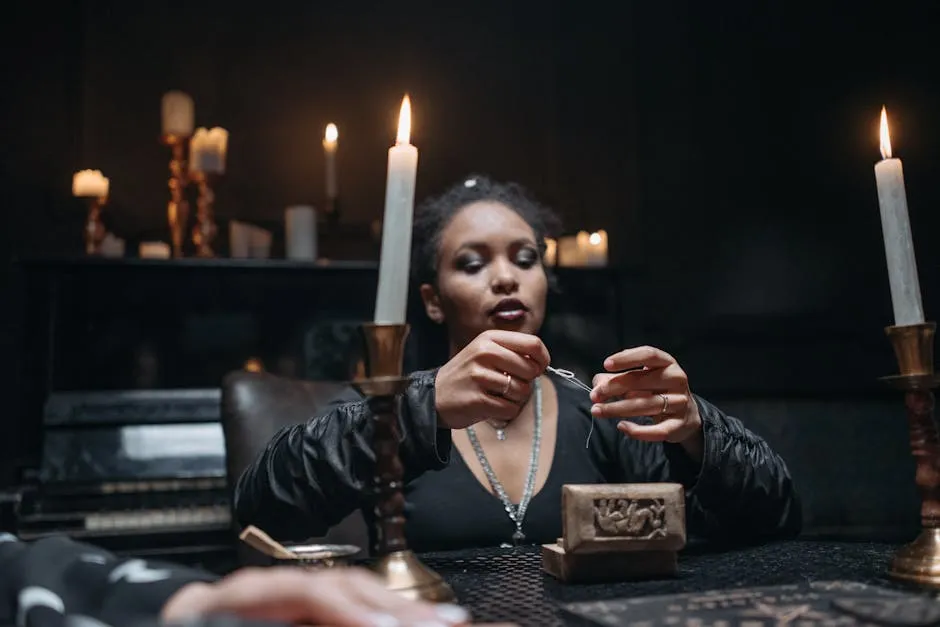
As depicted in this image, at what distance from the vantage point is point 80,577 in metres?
0.68

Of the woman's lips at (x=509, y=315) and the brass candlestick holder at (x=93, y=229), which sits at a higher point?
the brass candlestick holder at (x=93, y=229)

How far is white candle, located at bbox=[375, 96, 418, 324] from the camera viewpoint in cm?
83

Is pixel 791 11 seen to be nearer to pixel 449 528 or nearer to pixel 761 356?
pixel 761 356

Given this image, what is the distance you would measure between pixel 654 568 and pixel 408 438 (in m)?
0.35

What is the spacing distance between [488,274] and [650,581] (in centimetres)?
104

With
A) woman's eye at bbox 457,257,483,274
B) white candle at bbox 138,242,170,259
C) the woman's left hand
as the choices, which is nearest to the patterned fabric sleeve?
the woman's left hand

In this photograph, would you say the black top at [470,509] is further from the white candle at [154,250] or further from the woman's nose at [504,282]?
the white candle at [154,250]

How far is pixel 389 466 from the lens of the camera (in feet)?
2.79

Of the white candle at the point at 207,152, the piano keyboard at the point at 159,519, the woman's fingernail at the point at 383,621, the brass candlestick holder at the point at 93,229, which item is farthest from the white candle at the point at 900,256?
the brass candlestick holder at the point at 93,229

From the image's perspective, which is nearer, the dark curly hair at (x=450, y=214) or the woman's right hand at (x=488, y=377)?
the woman's right hand at (x=488, y=377)

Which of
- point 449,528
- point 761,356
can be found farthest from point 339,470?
point 761,356

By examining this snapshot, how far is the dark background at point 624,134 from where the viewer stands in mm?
3898

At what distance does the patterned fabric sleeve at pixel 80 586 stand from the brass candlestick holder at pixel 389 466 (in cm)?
18

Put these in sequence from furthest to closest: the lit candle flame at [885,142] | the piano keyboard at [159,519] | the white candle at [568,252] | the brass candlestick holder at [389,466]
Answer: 1. the white candle at [568,252]
2. the piano keyboard at [159,519]
3. the lit candle flame at [885,142]
4. the brass candlestick holder at [389,466]
